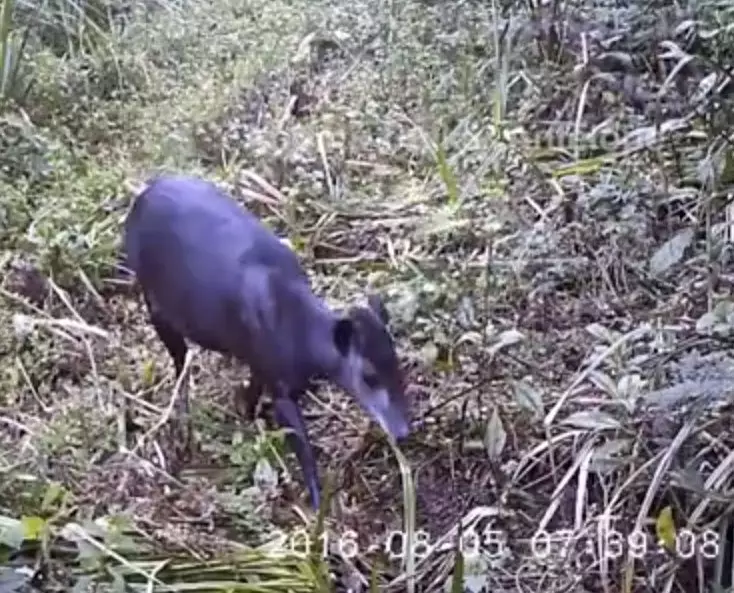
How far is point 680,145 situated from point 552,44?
5.4 inches

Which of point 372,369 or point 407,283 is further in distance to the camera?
point 407,283

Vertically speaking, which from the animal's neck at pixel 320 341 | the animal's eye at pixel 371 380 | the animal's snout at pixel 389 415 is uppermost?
the animal's neck at pixel 320 341

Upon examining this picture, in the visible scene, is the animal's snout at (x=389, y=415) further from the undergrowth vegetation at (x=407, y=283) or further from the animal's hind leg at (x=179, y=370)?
the animal's hind leg at (x=179, y=370)

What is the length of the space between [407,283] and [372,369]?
0.41ft

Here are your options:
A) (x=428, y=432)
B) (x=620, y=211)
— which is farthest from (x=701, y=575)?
(x=620, y=211)

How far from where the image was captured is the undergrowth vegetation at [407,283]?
128 cm

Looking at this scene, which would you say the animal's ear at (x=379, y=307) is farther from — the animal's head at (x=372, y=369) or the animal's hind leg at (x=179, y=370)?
the animal's hind leg at (x=179, y=370)

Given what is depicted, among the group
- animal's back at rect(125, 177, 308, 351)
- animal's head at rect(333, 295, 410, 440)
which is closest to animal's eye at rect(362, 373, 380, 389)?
animal's head at rect(333, 295, 410, 440)

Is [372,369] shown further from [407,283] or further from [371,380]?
[407,283]

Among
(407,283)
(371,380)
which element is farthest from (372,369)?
(407,283)

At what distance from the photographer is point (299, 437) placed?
129cm

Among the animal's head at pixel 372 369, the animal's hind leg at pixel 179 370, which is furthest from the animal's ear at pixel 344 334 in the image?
the animal's hind leg at pixel 179 370

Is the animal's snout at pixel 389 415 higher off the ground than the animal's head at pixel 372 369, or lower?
lower

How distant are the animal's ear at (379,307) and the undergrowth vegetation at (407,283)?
0.07 feet
